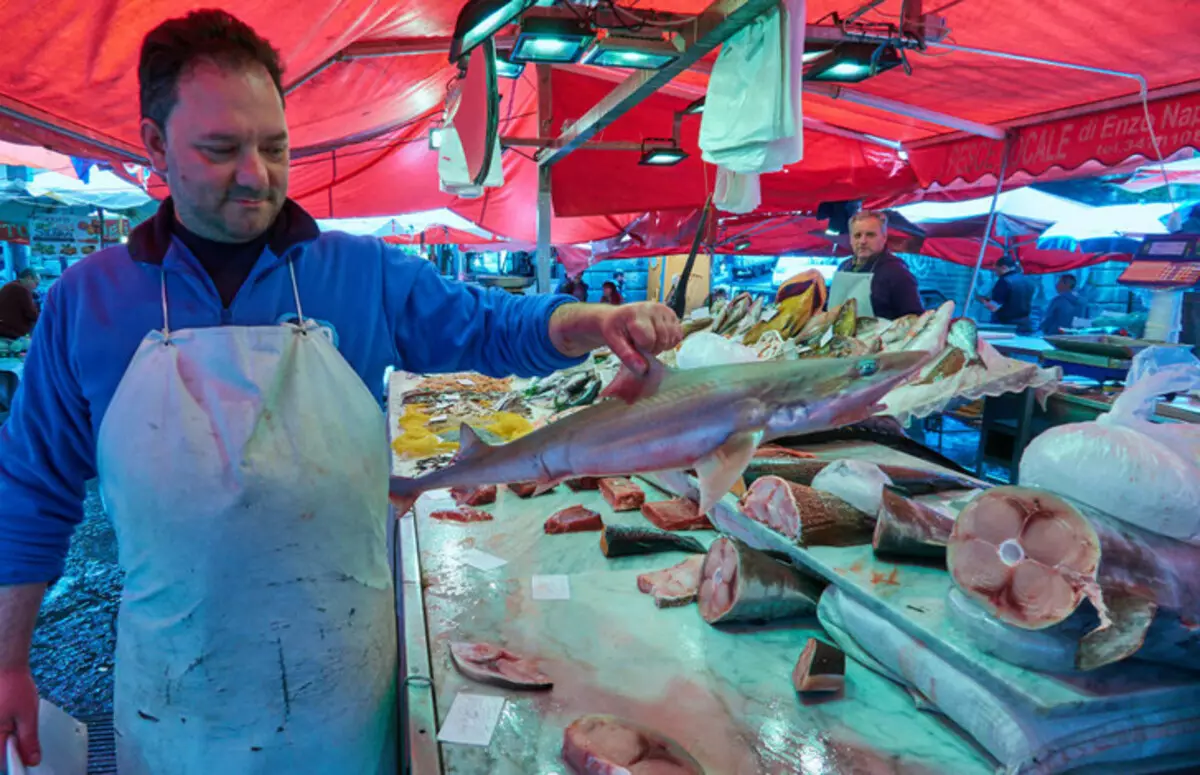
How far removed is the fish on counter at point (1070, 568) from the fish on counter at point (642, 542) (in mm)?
1293

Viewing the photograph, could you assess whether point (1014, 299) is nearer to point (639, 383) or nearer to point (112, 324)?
point (639, 383)

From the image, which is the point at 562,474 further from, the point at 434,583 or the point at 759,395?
the point at 434,583

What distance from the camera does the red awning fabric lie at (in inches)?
139

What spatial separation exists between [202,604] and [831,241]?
17.7 meters

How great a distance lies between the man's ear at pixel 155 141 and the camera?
1562 mm

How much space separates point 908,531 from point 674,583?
88cm

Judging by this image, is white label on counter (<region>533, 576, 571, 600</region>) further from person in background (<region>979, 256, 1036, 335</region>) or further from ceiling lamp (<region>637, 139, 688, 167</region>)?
person in background (<region>979, 256, 1036, 335</region>)

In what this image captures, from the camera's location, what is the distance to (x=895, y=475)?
2674 mm

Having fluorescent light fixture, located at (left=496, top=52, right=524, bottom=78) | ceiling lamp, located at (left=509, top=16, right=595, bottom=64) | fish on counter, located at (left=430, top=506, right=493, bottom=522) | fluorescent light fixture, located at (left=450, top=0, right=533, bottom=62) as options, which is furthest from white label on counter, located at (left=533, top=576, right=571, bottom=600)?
fluorescent light fixture, located at (left=496, top=52, right=524, bottom=78)

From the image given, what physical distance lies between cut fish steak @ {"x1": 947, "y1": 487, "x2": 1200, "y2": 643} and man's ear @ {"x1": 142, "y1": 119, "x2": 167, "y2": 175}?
2205mm

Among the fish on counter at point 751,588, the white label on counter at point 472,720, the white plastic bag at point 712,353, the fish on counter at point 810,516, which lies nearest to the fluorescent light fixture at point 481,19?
the white plastic bag at point 712,353

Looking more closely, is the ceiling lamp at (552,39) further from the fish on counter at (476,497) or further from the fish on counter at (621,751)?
the fish on counter at (621,751)

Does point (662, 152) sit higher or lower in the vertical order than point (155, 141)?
higher

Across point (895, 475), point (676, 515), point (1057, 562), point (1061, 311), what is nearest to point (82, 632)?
point (676, 515)
